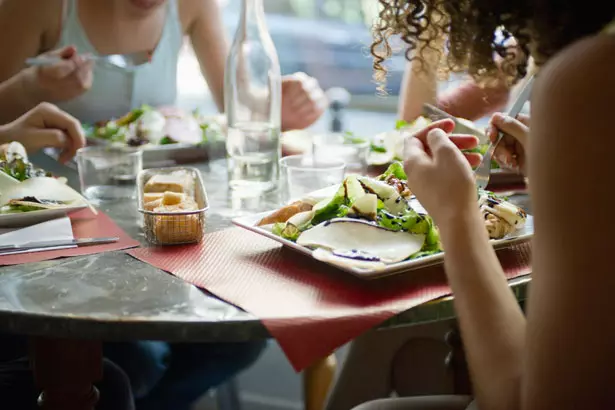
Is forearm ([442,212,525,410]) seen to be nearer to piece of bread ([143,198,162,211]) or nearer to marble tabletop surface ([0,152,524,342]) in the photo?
marble tabletop surface ([0,152,524,342])

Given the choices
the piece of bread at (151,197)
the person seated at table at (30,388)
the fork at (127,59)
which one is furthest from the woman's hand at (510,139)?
the fork at (127,59)

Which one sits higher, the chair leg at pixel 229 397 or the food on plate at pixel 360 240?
the food on plate at pixel 360 240

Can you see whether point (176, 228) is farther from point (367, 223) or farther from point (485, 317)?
point (485, 317)

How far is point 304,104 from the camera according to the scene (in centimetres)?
198

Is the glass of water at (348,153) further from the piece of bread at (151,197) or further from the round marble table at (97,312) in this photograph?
the round marble table at (97,312)

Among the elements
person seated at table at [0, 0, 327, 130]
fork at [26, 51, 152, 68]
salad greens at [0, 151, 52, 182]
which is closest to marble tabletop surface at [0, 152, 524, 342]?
salad greens at [0, 151, 52, 182]

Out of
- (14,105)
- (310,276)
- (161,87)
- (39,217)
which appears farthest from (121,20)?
(310,276)

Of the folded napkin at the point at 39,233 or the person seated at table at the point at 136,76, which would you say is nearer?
the folded napkin at the point at 39,233

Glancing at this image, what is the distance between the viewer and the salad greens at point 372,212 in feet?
3.46

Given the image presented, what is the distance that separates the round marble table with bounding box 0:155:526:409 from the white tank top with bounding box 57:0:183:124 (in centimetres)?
136

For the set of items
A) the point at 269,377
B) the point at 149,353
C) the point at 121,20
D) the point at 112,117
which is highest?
the point at 121,20

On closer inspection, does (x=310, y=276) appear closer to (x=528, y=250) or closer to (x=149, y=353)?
(x=528, y=250)

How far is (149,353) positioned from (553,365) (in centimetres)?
104

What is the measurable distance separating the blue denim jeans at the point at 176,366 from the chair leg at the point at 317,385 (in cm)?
14
